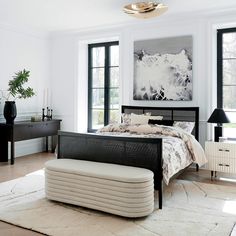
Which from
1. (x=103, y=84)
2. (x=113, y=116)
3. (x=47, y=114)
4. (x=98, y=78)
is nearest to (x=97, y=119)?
(x=113, y=116)

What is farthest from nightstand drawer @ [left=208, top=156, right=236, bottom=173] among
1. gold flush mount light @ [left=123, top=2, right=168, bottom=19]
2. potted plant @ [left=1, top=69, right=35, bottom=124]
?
potted plant @ [left=1, top=69, right=35, bottom=124]

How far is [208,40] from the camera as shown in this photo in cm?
497

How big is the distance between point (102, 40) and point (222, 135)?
311cm

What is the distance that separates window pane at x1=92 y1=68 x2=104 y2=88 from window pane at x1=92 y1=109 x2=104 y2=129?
57 centimetres

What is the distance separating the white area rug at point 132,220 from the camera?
2.64 meters

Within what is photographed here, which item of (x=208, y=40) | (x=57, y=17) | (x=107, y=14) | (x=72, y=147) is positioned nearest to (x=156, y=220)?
(x=72, y=147)

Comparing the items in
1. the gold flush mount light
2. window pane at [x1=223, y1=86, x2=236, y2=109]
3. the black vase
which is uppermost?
the gold flush mount light

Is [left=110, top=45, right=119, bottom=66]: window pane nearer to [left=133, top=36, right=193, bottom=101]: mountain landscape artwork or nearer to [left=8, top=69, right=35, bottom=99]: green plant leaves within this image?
[left=133, top=36, right=193, bottom=101]: mountain landscape artwork

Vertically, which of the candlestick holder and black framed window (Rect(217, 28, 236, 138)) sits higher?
black framed window (Rect(217, 28, 236, 138))

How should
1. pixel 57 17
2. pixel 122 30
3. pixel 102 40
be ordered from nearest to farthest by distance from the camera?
pixel 57 17 < pixel 122 30 < pixel 102 40

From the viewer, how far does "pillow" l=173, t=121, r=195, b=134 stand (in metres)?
4.77

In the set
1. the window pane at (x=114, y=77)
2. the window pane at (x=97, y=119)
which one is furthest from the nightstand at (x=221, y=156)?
the window pane at (x=97, y=119)

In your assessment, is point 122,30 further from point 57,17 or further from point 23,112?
point 23,112

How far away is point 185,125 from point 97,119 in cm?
229
